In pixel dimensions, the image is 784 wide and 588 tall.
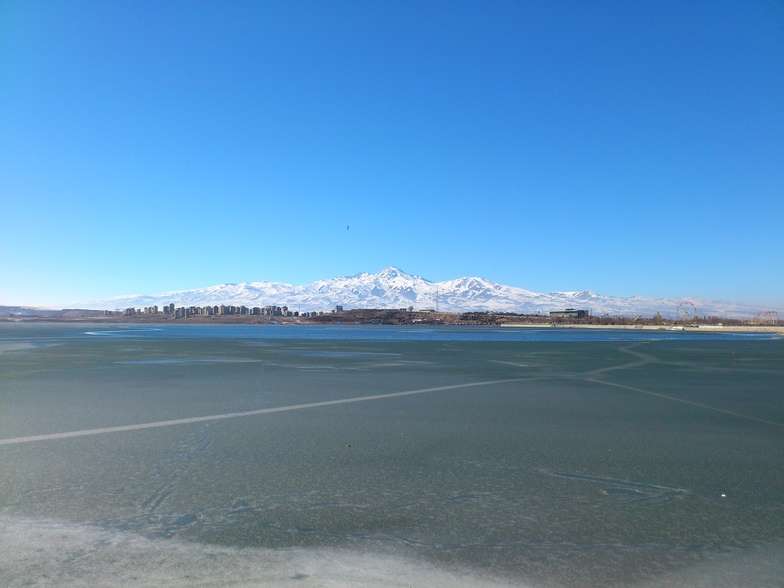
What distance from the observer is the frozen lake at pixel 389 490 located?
4.75 metres

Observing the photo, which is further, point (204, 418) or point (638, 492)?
point (204, 418)

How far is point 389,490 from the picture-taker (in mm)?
6676

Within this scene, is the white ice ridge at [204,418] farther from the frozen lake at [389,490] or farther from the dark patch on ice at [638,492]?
the dark patch on ice at [638,492]

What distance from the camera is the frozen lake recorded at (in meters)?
4.75

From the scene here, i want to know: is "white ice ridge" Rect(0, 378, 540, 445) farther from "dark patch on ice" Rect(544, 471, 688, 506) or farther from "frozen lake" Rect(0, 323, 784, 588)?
"dark patch on ice" Rect(544, 471, 688, 506)

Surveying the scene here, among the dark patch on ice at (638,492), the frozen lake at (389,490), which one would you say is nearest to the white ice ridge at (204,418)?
the frozen lake at (389,490)

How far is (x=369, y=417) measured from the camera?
11.4 meters

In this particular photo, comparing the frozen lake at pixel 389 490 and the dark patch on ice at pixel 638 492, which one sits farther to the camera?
the dark patch on ice at pixel 638 492

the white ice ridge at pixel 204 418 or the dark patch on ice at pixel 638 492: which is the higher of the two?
the white ice ridge at pixel 204 418

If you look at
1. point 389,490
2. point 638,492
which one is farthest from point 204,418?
point 638,492

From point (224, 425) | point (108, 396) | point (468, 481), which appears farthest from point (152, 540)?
point (108, 396)

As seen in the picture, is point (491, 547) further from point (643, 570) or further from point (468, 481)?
point (468, 481)

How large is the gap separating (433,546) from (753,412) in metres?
10.3

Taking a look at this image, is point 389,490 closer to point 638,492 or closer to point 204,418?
point 638,492
